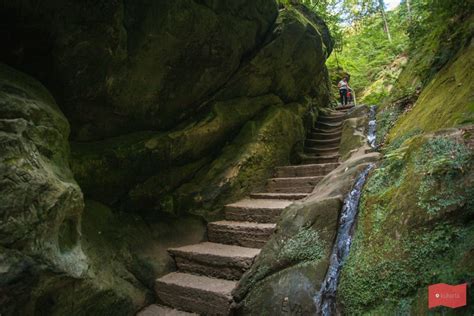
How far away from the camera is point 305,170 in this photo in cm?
745

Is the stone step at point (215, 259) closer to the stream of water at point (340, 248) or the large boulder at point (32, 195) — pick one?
the stream of water at point (340, 248)

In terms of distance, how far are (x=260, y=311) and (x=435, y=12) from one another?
6755 mm

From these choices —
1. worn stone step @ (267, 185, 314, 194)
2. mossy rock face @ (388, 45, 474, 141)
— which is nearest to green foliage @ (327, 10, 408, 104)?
mossy rock face @ (388, 45, 474, 141)

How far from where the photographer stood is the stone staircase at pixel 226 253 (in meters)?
4.54

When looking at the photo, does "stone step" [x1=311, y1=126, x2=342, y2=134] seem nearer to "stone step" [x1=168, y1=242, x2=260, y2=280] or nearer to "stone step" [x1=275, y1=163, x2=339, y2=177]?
"stone step" [x1=275, y1=163, x2=339, y2=177]

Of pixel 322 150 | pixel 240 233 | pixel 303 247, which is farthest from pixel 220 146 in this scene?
pixel 322 150

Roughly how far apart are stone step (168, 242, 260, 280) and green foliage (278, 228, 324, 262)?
66 centimetres

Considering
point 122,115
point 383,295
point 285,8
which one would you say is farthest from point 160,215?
point 285,8

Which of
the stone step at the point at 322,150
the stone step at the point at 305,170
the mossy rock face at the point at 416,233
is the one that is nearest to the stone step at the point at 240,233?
the mossy rock face at the point at 416,233

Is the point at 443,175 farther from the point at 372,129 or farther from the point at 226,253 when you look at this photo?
the point at 372,129

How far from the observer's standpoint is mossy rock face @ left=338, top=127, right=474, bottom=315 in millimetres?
2783

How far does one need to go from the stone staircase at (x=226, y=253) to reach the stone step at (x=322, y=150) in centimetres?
224

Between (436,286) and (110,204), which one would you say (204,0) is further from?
(436,286)

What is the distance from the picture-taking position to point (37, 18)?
3.78 m
